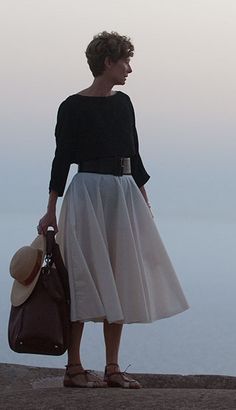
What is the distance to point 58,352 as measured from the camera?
23.3ft

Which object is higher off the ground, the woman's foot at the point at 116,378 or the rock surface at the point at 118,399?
the woman's foot at the point at 116,378

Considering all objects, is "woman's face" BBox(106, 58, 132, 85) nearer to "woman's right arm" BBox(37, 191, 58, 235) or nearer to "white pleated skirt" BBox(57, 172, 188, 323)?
"white pleated skirt" BBox(57, 172, 188, 323)

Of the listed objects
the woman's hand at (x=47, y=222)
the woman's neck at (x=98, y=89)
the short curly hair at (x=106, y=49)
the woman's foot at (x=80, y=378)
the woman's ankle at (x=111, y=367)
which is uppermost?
the short curly hair at (x=106, y=49)

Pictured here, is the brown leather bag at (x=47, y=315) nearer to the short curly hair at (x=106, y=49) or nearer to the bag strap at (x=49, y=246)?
the bag strap at (x=49, y=246)

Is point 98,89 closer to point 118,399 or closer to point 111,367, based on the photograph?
point 111,367

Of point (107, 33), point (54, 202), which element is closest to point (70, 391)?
point (54, 202)

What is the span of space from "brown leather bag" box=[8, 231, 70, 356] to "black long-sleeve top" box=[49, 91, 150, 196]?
0.48 meters

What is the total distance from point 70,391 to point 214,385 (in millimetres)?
2518

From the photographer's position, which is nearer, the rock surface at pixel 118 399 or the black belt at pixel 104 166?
the rock surface at pixel 118 399

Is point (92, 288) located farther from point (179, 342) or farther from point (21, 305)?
point (179, 342)

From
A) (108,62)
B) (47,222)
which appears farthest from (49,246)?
(108,62)

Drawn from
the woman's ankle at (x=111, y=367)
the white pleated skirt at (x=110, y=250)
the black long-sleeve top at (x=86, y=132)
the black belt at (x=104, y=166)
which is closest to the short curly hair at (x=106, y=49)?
the black long-sleeve top at (x=86, y=132)

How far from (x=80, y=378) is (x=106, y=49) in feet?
6.87

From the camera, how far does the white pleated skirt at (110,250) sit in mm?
7238
